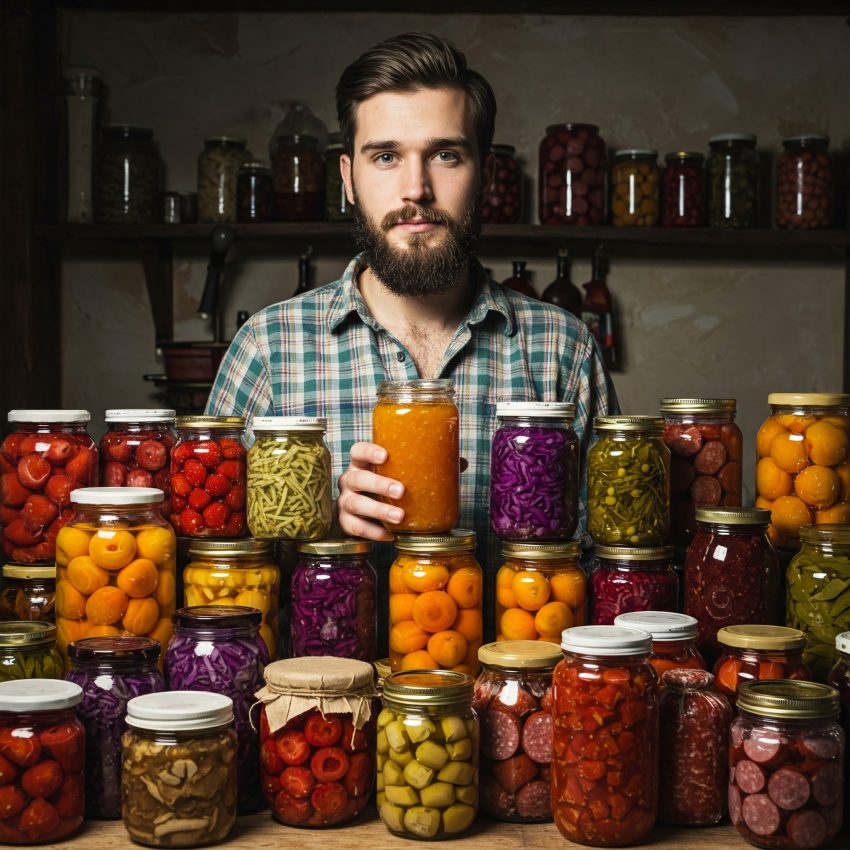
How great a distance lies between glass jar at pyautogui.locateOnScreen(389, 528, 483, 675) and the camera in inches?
42.3

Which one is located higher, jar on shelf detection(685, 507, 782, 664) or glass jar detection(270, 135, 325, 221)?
glass jar detection(270, 135, 325, 221)

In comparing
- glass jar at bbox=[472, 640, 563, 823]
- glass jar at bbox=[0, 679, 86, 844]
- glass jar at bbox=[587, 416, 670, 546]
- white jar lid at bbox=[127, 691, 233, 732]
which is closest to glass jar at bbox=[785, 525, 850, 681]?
glass jar at bbox=[587, 416, 670, 546]

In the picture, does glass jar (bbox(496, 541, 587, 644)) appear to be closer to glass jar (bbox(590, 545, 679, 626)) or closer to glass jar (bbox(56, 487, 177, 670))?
glass jar (bbox(590, 545, 679, 626))

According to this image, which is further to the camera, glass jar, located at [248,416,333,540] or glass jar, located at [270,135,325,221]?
glass jar, located at [270,135,325,221]

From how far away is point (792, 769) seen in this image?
896 mm

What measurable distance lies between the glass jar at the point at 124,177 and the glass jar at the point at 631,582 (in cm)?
193

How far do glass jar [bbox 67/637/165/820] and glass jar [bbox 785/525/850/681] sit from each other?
0.61 metres

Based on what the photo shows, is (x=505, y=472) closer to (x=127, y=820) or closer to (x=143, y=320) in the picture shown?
(x=127, y=820)

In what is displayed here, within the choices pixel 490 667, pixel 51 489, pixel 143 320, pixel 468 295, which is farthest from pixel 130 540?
pixel 143 320

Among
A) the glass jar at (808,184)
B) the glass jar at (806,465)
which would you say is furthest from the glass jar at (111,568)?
the glass jar at (808,184)

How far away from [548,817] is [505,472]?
0.34 m

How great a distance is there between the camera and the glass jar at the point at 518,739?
3.18ft

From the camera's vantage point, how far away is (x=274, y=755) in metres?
0.95

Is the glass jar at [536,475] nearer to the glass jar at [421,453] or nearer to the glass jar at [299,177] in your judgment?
the glass jar at [421,453]
